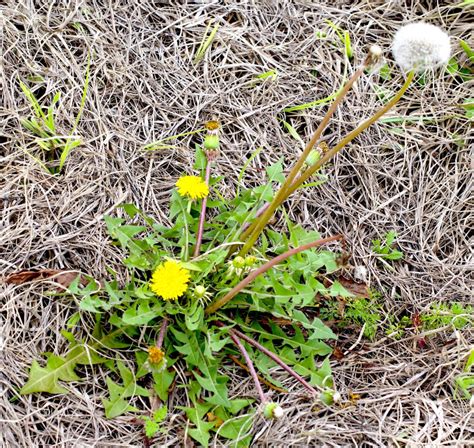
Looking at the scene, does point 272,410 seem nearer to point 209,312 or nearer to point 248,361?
point 248,361

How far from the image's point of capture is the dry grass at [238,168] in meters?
2.15

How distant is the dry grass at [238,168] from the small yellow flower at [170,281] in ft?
0.96

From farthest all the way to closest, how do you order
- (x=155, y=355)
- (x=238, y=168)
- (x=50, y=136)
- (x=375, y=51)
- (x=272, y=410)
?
1. (x=238, y=168)
2. (x=50, y=136)
3. (x=155, y=355)
4. (x=272, y=410)
5. (x=375, y=51)

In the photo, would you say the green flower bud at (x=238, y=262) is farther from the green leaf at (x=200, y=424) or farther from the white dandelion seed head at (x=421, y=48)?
the white dandelion seed head at (x=421, y=48)

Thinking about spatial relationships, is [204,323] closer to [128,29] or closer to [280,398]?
[280,398]

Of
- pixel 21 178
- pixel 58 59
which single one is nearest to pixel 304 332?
pixel 21 178

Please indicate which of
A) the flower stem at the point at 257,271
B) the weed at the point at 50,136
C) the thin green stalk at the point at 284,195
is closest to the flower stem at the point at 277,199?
the thin green stalk at the point at 284,195

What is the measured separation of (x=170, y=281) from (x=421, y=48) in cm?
110

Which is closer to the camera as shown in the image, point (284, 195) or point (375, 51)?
point (375, 51)

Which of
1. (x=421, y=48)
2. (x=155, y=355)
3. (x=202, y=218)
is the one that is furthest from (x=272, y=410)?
(x=421, y=48)

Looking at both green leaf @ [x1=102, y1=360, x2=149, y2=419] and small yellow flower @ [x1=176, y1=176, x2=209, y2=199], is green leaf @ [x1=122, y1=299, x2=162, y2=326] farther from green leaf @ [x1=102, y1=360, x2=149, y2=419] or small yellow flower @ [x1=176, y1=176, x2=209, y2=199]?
small yellow flower @ [x1=176, y1=176, x2=209, y2=199]

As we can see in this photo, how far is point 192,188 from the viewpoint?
2.27 metres

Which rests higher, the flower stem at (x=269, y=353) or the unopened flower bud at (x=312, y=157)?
the unopened flower bud at (x=312, y=157)

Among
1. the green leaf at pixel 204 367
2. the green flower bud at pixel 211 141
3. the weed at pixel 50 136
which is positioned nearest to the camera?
the green leaf at pixel 204 367
